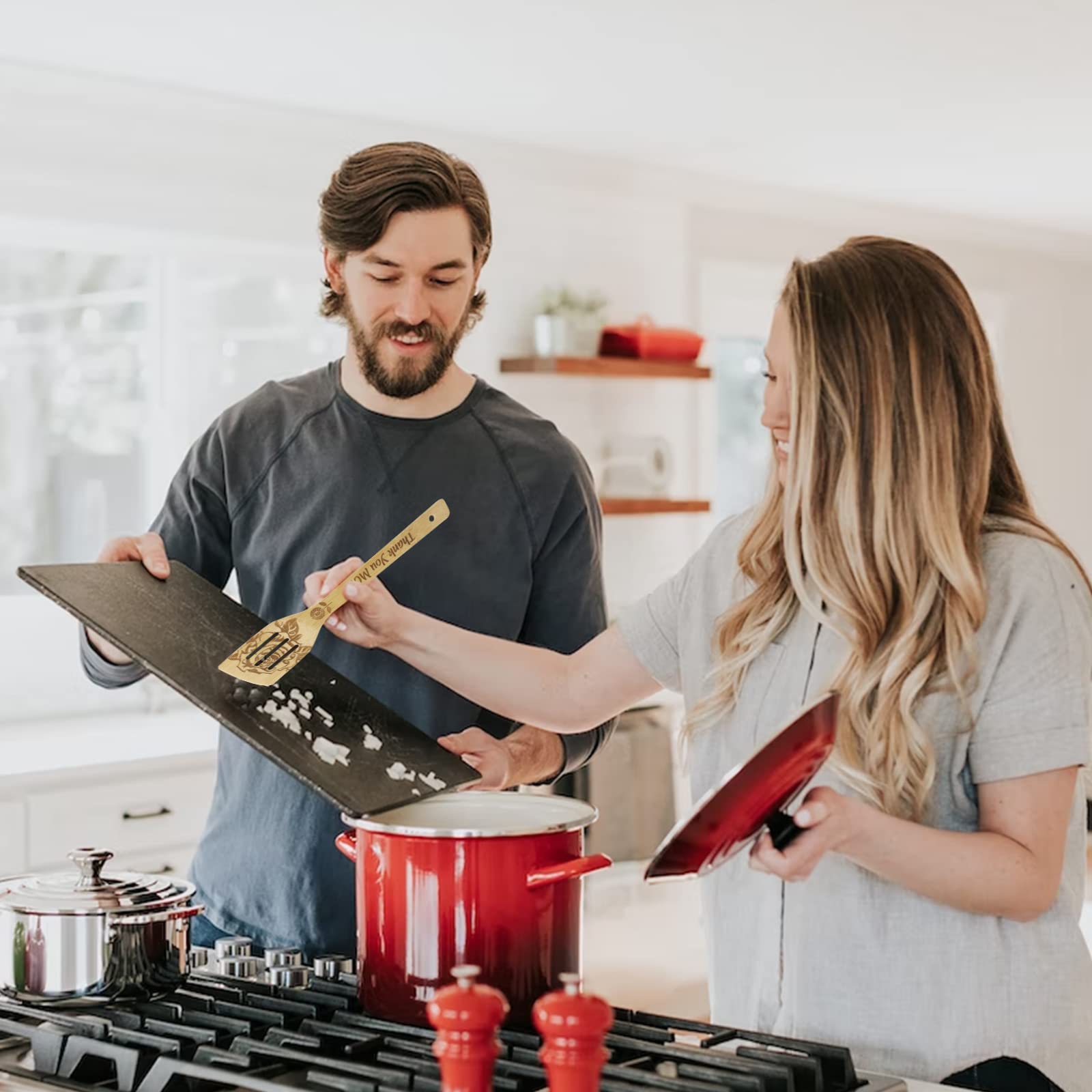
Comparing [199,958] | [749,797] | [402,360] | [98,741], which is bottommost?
[98,741]

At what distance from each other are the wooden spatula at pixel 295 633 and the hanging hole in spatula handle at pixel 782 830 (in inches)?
19.8

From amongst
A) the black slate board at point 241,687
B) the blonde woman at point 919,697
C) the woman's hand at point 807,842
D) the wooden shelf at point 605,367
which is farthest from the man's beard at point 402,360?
the wooden shelf at point 605,367

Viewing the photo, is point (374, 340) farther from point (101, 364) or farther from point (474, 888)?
point (101, 364)

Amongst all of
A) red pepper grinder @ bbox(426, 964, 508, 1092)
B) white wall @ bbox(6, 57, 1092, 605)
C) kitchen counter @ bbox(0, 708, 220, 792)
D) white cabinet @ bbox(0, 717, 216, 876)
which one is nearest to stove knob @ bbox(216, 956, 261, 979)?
red pepper grinder @ bbox(426, 964, 508, 1092)

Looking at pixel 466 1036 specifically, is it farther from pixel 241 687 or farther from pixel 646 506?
pixel 646 506

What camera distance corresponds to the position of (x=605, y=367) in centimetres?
551

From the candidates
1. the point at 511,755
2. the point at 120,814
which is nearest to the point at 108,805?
the point at 120,814

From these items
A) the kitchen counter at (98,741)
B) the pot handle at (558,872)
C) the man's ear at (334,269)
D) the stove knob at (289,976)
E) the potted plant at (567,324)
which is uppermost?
the potted plant at (567,324)

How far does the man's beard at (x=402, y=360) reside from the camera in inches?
80.4

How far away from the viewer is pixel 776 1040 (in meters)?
1.41

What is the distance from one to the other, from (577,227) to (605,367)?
535 mm

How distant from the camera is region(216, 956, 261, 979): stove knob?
1594mm

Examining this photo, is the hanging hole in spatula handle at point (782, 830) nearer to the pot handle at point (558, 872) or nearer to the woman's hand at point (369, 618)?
the pot handle at point (558, 872)

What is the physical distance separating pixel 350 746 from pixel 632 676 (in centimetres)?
37
